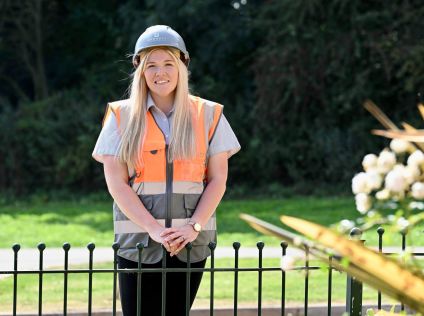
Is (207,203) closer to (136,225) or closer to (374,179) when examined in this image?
(136,225)

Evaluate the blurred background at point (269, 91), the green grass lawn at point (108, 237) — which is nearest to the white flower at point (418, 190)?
the green grass lawn at point (108, 237)

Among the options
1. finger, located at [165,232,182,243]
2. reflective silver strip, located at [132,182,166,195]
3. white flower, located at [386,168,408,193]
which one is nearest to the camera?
white flower, located at [386,168,408,193]

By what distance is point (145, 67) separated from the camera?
15.2 ft

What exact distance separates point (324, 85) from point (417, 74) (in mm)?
1947

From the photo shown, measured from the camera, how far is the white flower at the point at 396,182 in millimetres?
2463

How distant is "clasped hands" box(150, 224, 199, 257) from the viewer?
4.46 m

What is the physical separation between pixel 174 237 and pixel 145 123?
52 centimetres

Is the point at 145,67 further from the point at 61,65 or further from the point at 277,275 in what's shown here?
the point at 61,65

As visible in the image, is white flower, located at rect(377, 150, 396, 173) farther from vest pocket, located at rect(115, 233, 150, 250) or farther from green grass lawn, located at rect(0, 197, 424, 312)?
vest pocket, located at rect(115, 233, 150, 250)

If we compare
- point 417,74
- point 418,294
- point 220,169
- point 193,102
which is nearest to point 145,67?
point 193,102

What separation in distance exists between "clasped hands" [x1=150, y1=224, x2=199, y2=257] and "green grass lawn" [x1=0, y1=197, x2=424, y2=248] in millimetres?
6327

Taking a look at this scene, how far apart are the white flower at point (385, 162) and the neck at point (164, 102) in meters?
2.22

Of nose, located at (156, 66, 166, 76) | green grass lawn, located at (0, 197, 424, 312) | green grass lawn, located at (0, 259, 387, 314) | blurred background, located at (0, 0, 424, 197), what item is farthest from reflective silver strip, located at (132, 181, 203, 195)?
blurred background, located at (0, 0, 424, 197)

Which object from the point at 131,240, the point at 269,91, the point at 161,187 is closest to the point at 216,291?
the point at 131,240
